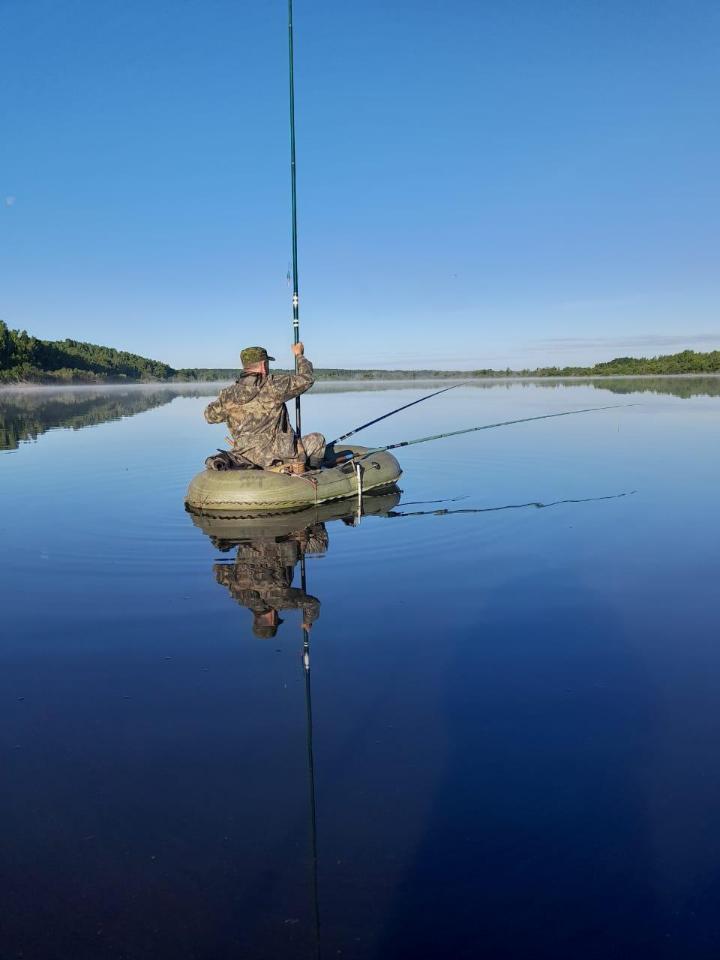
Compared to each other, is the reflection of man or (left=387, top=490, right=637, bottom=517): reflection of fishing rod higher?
(left=387, top=490, right=637, bottom=517): reflection of fishing rod

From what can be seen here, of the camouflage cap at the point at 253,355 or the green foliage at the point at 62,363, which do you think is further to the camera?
the green foliage at the point at 62,363

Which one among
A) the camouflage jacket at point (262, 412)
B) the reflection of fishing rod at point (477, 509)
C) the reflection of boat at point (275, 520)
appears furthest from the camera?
the camouflage jacket at point (262, 412)

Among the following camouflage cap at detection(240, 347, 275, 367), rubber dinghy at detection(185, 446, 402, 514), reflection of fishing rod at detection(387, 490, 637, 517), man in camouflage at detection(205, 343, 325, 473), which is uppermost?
camouflage cap at detection(240, 347, 275, 367)

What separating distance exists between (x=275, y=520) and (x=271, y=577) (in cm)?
317

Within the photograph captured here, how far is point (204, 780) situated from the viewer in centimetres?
366

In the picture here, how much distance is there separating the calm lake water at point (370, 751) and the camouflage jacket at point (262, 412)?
2517 mm

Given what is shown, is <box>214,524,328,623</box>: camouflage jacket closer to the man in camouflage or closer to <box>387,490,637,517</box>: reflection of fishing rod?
<box>387,490,637,517</box>: reflection of fishing rod

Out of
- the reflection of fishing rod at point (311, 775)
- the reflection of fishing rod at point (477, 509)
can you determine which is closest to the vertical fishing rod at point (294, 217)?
the reflection of fishing rod at point (477, 509)

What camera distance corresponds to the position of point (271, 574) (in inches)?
301

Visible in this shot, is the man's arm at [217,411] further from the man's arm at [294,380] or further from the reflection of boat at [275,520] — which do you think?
the reflection of boat at [275,520]

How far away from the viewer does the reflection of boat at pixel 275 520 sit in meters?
9.72

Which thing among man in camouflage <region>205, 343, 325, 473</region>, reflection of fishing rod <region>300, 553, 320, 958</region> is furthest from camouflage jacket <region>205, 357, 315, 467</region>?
reflection of fishing rod <region>300, 553, 320, 958</region>

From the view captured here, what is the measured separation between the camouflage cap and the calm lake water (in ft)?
10.7

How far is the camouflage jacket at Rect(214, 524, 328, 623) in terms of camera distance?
260 inches
